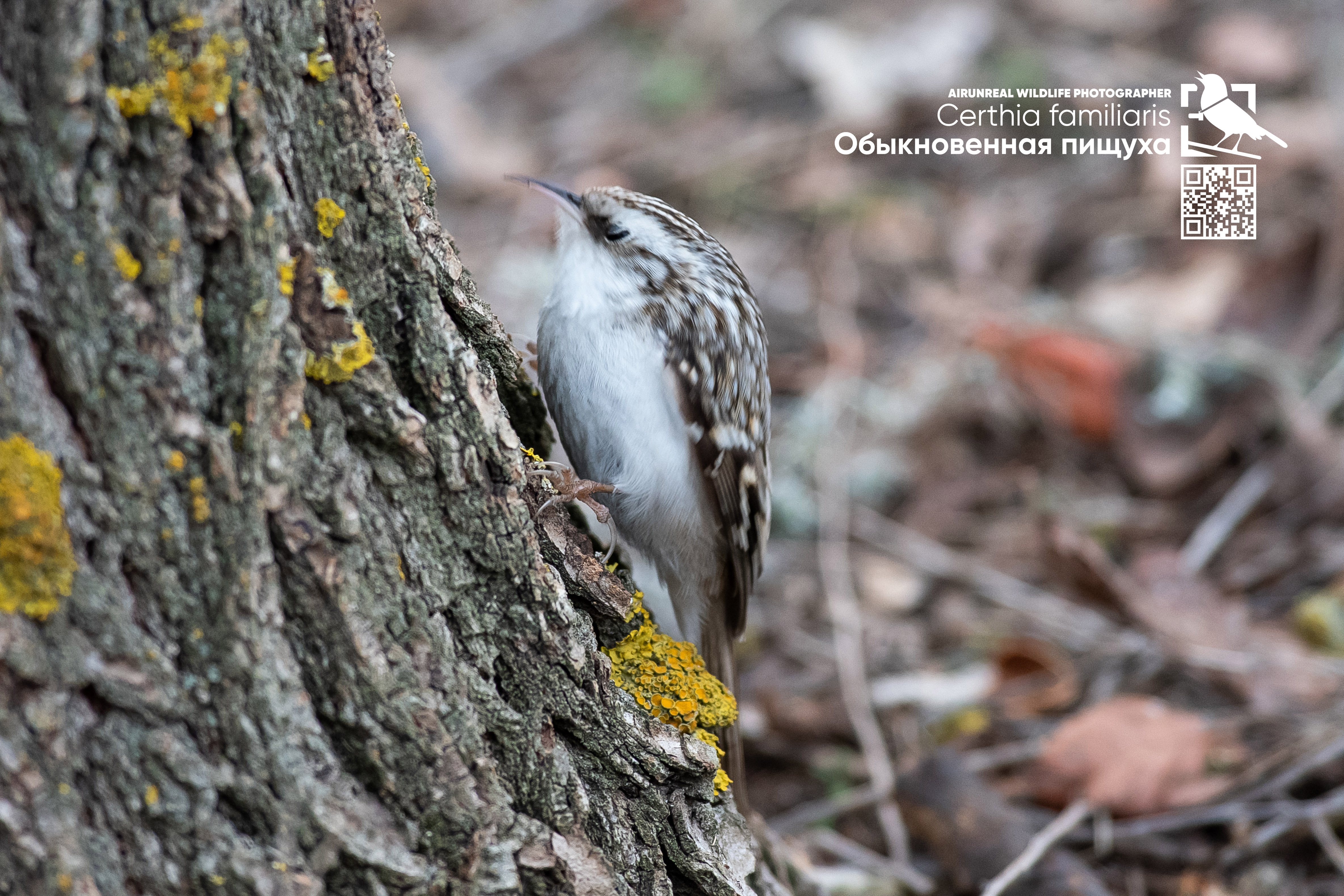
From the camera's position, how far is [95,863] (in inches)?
57.3

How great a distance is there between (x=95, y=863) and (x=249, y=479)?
53 centimetres

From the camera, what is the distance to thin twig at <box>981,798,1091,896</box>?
103 inches

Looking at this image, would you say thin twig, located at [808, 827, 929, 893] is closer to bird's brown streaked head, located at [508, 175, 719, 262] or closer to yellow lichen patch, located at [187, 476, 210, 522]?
bird's brown streaked head, located at [508, 175, 719, 262]

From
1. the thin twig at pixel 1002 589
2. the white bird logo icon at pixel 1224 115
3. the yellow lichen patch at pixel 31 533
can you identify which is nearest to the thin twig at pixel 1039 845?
the thin twig at pixel 1002 589

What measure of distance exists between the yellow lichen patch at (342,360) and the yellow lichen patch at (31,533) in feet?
1.15

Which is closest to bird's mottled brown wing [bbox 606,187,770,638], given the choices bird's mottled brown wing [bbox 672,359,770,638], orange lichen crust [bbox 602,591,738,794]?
bird's mottled brown wing [bbox 672,359,770,638]

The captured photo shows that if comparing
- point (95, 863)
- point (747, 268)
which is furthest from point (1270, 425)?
point (95, 863)

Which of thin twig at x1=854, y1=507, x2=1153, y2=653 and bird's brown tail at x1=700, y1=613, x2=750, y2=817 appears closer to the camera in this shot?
bird's brown tail at x1=700, y1=613, x2=750, y2=817

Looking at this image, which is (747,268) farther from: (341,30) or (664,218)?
(341,30)

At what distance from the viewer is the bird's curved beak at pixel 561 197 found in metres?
2.72

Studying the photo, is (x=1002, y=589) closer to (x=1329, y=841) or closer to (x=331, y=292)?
(x=1329, y=841)

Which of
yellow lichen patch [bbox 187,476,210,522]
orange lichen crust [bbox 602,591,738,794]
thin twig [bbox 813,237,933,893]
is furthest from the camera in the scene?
thin twig [bbox 813,237,933,893]

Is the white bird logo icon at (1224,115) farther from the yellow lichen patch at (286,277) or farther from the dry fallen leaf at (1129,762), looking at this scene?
the yellow lichen patch at (286,277)

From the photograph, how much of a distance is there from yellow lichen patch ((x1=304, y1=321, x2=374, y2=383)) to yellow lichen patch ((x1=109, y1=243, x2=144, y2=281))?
25 centimetres
